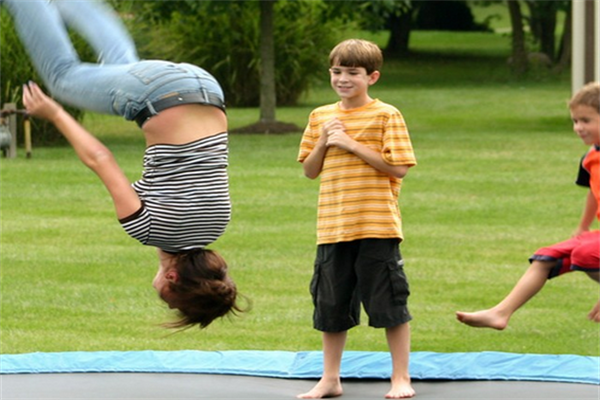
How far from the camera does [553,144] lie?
1344 centimetres

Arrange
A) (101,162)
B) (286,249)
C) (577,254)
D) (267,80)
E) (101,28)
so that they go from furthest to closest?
(267,80) → (286,249) → (577,254) → (101,28) → (101,162)

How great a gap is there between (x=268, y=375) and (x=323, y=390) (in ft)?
1.46

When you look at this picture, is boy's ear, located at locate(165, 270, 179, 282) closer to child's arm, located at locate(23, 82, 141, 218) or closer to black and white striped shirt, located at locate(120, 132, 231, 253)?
black and white striped shirt, located at locate(120, 132, 231, 253)

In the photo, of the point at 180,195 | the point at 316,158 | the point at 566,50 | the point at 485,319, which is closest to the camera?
the point at 180,195

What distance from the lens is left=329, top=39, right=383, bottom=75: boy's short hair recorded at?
4.71 m

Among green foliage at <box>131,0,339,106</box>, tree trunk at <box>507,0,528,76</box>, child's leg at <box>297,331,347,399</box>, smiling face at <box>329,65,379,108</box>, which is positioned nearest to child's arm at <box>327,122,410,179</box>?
smiling face at <box>329,65,379,108</box>

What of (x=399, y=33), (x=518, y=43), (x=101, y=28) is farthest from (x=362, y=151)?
(x=399, y=33)

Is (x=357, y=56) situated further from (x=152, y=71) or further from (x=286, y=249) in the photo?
(x=286, y=249)

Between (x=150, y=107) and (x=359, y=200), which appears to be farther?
(x=359, y=200)

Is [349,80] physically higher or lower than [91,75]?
lower

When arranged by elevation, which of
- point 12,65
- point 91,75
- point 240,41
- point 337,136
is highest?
point 91,75

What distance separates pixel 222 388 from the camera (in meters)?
5.07

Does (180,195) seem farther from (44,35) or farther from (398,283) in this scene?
(398,283)

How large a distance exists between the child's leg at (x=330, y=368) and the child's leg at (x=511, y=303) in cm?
61
